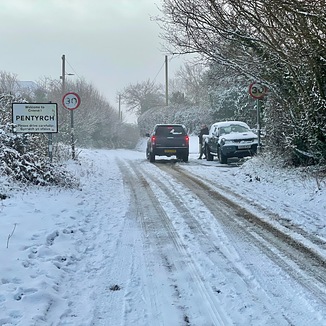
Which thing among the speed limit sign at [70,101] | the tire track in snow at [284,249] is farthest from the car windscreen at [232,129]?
the tire track in snow at [284,249]

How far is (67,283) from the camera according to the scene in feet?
14.3

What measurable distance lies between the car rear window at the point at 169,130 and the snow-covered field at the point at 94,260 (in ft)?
33.2

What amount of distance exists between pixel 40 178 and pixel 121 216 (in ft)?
9.26

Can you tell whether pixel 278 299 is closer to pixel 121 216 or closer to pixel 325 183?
pixel 121 216

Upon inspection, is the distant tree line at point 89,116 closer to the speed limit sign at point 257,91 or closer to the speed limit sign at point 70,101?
the speed limit sign at point 70,101

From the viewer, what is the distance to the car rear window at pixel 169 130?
19.7 m

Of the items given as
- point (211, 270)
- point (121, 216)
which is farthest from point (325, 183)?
point (211, 270)

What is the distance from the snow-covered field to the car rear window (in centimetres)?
1011

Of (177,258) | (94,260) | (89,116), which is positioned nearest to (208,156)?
(177,258)

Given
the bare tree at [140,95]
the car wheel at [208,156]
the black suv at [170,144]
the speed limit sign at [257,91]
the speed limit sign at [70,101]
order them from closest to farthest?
the speed limit sign at [257,91]
the speed limit sign at [70,101]
the black suv at [170,144]
the car wheel at [208,156]
the bare tree at [140,95]

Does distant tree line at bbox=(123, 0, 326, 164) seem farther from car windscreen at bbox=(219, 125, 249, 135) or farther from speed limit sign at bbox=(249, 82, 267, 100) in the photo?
car windscreen at bbox=(219, 125, 249, 135)

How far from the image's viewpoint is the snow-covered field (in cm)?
360

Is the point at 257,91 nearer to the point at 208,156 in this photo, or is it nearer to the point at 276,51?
the point at 276,51

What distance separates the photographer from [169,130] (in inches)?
780
